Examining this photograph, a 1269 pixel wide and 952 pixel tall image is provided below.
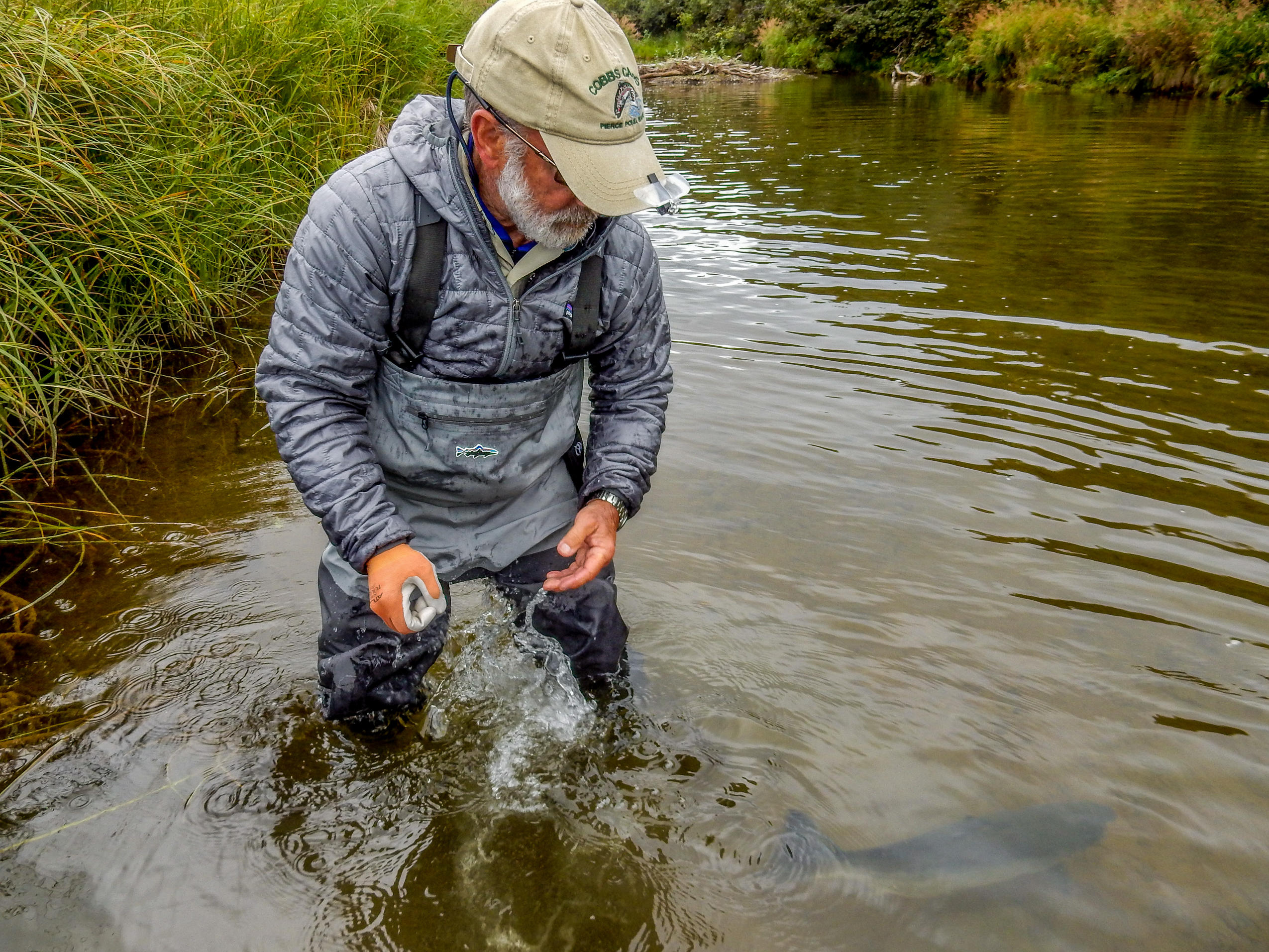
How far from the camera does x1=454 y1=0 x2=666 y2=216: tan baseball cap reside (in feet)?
7.18

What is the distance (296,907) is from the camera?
241 cm

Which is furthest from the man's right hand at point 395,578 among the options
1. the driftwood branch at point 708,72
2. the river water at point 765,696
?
the driftwood branch at point 708,72

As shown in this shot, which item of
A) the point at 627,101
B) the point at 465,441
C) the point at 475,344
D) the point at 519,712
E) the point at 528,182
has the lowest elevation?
the point at 519,712

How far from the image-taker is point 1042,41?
2395 centimetres

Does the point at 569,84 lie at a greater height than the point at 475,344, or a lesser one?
greater

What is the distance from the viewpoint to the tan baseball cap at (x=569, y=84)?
2.19 meters

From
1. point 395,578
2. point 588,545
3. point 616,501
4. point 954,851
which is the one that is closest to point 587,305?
point 616,501

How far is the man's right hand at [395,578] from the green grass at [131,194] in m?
1.98

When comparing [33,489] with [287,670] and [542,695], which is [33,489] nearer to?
[287,670]

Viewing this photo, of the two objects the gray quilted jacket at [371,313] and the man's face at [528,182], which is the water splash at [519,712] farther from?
the man's face at [528,182]

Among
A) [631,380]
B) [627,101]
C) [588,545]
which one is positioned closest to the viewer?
[627,101]

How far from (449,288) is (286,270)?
403 mm

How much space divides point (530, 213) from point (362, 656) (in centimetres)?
134

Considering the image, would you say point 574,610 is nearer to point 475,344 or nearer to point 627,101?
point 475,344
